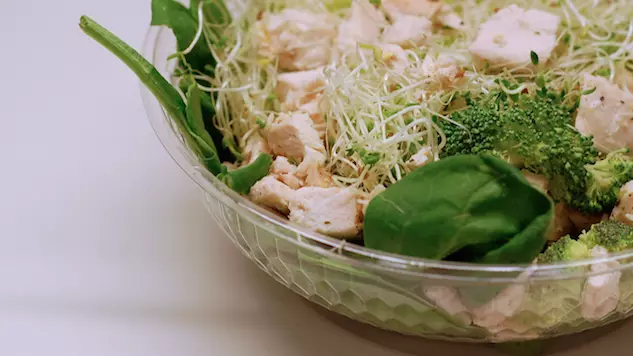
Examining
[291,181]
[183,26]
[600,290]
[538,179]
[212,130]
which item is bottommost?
[600,290]

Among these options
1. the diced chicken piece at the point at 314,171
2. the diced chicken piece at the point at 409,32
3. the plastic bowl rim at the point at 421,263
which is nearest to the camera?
Result: the plastic bowl rim at the point at 421,263

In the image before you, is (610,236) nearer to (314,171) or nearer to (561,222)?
(561,222)

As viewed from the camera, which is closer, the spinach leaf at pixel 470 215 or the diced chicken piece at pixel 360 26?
the spinach leaf at pixel 470 215

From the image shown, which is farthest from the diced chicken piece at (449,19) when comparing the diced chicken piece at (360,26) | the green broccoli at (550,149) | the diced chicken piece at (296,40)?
the green broccoli at (550,149)

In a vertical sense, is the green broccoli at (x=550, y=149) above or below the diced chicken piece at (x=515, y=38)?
below

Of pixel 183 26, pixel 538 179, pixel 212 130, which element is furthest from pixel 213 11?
pixel 538 179

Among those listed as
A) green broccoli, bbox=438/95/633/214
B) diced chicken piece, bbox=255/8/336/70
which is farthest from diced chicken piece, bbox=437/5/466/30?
green broccoli, bbox=438/95/633/214

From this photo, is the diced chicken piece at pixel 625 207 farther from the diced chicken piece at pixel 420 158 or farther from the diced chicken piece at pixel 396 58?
the diced chicken piece at pixel 396 58
